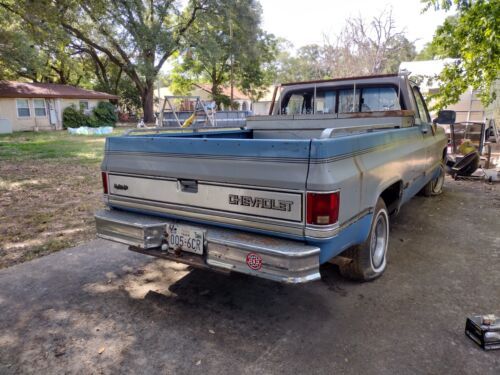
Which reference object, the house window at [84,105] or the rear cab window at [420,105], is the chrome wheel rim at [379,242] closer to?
the rear cab window at [420,105]

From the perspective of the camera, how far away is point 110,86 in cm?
3328

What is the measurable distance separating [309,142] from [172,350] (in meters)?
1.71

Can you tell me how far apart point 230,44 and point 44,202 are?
25446 mm

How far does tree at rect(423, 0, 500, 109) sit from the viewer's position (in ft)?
23.0

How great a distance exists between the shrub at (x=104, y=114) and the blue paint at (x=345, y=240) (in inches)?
1025

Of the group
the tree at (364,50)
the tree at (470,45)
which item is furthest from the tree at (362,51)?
the tree at (470,45)

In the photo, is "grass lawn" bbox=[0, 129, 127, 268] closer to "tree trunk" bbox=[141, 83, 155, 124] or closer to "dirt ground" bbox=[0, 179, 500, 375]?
"dirt ground" bbox=[0, 179, 500, 375]

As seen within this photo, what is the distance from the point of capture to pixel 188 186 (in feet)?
A: 9.57

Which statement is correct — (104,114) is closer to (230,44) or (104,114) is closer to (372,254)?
(230,44)

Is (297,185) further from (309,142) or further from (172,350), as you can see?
(172,350)

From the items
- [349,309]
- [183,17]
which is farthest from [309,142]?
[183,17]

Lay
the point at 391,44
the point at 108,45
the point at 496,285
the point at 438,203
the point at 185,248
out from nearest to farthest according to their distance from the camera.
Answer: the point at 185,248, the point at 496,285, the point at 438,203, the point at 391,44, the point at 108,45

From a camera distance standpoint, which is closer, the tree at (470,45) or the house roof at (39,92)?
the tree at (470,45)

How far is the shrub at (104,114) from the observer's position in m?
26.2
